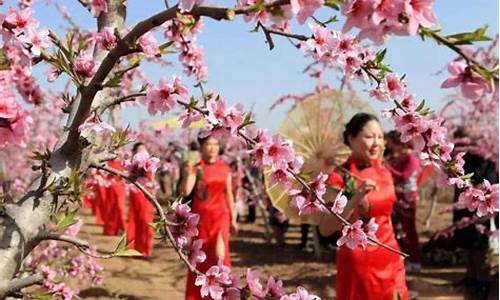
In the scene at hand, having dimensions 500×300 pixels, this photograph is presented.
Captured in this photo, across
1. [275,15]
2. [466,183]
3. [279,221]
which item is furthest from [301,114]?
[275,15]

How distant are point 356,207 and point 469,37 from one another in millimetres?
2044

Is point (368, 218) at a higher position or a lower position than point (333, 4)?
lower

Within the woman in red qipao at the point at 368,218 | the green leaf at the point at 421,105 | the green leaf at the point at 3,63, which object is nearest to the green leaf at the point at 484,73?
the green leaf at the point at 421,105

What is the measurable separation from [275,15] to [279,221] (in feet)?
28.6

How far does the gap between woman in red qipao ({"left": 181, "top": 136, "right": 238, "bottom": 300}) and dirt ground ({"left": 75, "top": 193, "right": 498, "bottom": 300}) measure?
3.26ft

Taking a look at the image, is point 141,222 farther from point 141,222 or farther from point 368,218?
point 368,218

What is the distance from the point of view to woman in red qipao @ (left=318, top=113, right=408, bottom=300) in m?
3.33

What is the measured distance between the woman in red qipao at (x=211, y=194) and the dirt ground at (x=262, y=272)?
39.1 inches

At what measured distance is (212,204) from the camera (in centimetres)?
538

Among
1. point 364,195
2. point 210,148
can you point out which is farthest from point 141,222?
point 364,195

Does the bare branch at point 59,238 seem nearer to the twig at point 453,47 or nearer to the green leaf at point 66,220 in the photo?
the green leaf at point 66,220

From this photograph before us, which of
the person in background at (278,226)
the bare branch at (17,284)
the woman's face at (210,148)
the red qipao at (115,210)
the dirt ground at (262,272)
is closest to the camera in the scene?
the bare branch at (17,284)

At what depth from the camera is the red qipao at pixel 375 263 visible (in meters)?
3.33

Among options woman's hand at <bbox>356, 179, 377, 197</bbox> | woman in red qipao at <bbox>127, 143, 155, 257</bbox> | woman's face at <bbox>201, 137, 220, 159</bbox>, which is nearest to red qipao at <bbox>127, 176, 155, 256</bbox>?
woman in red qipao at <bbox>127, 143, 155, 257</bbox>
